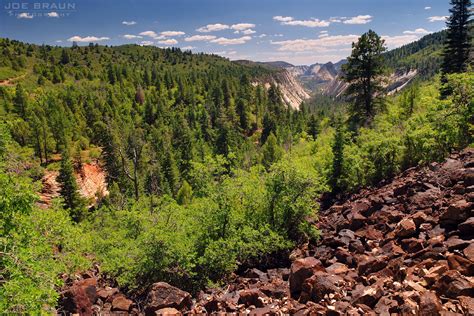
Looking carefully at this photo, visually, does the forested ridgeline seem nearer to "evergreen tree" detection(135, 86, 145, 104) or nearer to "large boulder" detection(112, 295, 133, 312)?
"large boulder" detection(112, 295, 133, 312)

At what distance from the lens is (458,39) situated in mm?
38469

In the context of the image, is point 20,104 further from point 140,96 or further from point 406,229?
point 406,229

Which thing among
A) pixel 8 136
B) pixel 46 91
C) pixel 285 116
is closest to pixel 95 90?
pixel 46 91

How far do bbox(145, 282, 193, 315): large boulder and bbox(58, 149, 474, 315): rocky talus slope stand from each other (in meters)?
0.04

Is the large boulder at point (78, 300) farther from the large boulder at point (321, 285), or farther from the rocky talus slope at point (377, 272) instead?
the large boulder at point (321, 285)

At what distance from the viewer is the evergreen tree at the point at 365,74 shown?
3166 cm

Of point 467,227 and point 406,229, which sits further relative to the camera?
point 406,229

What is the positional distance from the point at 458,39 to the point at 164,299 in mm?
43992

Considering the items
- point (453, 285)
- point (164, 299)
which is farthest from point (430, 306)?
point (164, 299)

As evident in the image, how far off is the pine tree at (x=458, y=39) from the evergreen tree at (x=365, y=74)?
12521 millimetres

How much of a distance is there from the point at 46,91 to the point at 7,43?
78.0 metres

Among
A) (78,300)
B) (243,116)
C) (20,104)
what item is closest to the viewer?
(78,300)

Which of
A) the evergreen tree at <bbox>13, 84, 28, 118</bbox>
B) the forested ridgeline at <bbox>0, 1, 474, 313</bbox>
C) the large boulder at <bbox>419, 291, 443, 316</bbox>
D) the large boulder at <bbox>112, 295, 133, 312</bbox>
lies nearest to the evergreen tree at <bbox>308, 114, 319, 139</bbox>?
the forested ridgeline at <bbox>0, 1, 474, 313</bbox>

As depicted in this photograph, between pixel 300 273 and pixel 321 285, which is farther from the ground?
pixel 321 285
